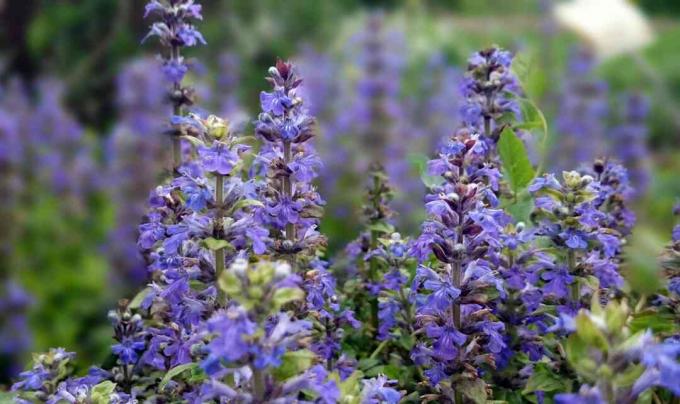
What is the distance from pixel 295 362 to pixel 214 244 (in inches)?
8.9

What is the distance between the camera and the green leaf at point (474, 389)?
131cm

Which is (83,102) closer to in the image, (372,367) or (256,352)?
(372,367)

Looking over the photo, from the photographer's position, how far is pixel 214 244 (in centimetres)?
126

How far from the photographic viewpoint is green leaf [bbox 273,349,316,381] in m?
1.12

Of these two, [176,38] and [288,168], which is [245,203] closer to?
[288,168]

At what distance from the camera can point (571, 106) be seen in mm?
5953

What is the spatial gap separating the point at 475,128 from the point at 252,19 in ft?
16.0

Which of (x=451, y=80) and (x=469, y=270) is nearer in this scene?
(x=469, y=270)

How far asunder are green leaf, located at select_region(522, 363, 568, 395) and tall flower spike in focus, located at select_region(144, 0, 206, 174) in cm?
79

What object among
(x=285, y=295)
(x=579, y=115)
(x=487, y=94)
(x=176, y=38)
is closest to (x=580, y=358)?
(x=285, y=295)

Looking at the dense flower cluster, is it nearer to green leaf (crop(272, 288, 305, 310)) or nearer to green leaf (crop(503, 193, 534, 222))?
green leaf (crop(272, 288, 305, 310))

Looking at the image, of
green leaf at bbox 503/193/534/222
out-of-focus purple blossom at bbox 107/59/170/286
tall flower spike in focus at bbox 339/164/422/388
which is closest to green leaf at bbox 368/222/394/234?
tall flower spike in focus at bbox 339/164/422/388

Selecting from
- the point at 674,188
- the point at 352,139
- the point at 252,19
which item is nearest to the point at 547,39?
the point at 674,188

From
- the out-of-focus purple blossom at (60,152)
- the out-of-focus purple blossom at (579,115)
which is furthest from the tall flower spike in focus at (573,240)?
the out-of-focus purple blossom at (579,115)
